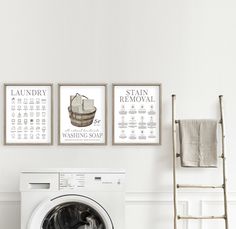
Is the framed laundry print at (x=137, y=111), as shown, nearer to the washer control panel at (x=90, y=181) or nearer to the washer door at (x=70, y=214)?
the washer control panel at (x=90, y=181)

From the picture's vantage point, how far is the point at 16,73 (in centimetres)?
397

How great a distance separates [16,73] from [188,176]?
1.80 meters

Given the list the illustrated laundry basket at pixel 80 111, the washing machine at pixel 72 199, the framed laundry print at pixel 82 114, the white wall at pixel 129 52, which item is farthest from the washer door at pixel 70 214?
the illustrated laundry basket at pixel 80 111

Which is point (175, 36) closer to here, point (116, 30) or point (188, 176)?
point (116, 30)

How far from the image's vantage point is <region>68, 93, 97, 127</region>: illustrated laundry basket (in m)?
3.96

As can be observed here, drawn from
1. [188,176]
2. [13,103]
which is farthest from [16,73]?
[188,176]

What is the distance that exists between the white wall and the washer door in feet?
1.90

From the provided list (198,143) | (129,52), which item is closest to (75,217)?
(198,143)

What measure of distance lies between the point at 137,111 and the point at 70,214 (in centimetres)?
110

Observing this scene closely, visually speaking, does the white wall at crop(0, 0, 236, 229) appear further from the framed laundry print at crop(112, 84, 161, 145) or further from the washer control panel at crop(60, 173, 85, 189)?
the washer control panel at crop(60, 173, 85, 189)

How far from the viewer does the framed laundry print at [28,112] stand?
13.0 ft

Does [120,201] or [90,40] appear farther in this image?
[90,40]

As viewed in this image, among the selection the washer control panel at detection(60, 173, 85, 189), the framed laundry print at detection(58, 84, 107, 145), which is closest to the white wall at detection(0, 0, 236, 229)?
the framed laundry print at detection(58, 84, 107, 145)

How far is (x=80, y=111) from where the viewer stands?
395cm
